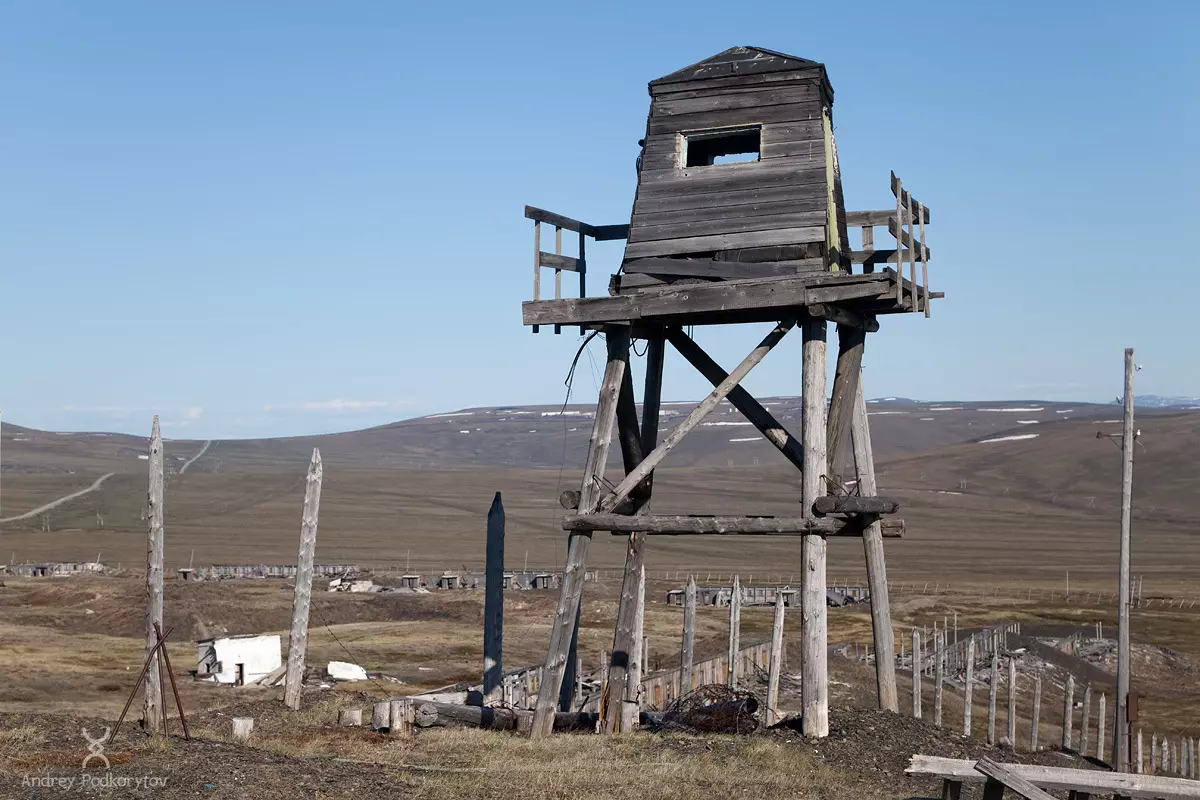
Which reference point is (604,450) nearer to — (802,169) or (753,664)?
(802,169)

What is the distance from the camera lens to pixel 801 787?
45.0ft

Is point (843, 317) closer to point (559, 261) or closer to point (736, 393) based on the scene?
point (736, 393)

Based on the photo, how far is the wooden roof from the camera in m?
18.2

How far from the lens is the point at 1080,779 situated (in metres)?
11.7

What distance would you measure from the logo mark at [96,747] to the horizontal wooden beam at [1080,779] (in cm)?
758

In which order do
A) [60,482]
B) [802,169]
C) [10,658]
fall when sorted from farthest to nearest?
[60,482] → [10,658] → [802,169]

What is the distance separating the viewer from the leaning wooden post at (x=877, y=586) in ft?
59.6

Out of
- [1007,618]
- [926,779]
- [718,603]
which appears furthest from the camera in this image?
[718,603]

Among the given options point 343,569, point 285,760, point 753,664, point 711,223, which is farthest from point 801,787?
point 343,569

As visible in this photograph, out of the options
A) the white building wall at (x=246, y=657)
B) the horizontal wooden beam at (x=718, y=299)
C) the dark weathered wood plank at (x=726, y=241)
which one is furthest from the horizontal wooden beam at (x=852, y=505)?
the white building wall at (x=246, y=657)

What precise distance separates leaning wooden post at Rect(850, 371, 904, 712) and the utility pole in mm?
8051

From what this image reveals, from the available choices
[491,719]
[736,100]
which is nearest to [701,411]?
[736,100]

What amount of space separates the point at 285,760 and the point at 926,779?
22.3 feet

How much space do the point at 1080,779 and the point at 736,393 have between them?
8.20 metres
